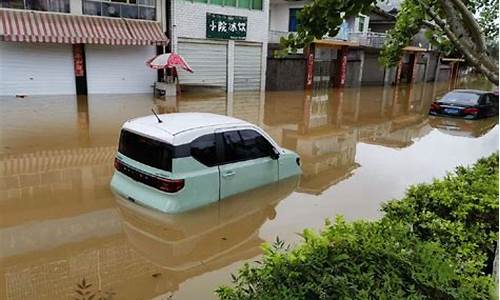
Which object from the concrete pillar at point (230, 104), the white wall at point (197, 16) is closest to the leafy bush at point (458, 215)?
the concrete pillar at point (230, 104)

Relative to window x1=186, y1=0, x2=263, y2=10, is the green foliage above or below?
below

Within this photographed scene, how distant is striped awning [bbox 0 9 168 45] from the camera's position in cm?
1661

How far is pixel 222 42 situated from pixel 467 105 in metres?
12.8

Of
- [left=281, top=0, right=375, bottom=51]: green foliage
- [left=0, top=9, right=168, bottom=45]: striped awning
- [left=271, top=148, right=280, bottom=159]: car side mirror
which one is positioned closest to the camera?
[left=281, top=0, right=375, bottom=51]: green foliage

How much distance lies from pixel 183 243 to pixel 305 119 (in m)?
11.5

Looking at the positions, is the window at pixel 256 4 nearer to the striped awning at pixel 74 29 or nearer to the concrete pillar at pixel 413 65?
the striped awning at pixel 74 29

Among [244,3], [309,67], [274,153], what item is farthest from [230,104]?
[274,153]

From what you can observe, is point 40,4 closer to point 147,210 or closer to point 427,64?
point 147,210

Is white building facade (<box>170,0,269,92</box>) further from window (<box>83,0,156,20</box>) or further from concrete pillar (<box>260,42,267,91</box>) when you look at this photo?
window (<box>83,0,156,20</box>)

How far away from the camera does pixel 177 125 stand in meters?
6.43

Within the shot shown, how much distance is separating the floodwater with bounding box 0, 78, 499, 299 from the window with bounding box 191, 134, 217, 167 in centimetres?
Answer: 84

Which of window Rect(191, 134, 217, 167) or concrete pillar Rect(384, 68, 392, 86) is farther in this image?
concrete pillar Rect(384, 68, 392, 86)

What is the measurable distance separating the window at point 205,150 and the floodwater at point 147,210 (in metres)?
0.84

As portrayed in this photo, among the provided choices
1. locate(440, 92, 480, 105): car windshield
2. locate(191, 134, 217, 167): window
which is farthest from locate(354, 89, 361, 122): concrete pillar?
locate(191, 134, 217, 167): window
